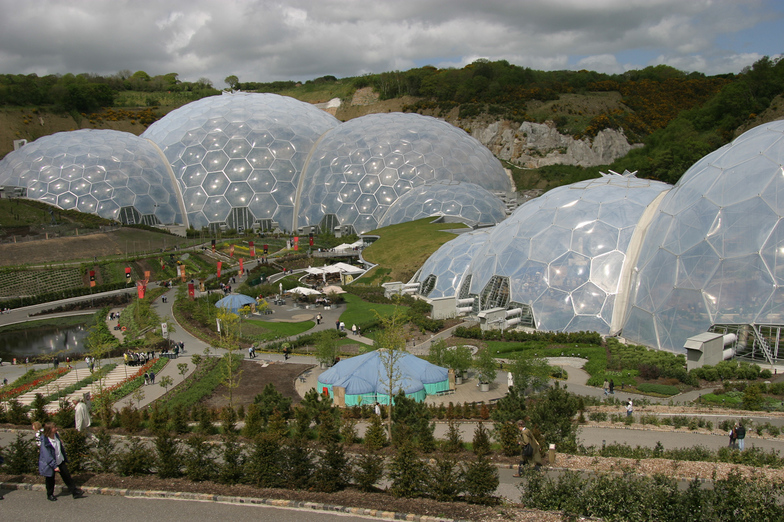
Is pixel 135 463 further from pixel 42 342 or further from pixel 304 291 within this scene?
pixel 304 291

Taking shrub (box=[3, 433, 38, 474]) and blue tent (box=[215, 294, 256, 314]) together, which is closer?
shrub (box=[3, 433, 38, 474])

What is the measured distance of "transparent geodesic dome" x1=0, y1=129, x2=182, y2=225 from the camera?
50500 mm

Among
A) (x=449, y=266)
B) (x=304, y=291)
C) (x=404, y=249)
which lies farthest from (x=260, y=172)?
(x=449, y=266)

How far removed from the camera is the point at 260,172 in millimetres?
55594

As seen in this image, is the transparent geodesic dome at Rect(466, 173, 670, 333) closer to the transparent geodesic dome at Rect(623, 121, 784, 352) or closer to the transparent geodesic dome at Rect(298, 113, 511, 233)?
the transparent geodesic dome at Rect(623, 121, 784, 352)

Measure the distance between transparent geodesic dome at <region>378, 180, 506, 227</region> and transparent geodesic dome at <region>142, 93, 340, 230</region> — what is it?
40.4 ft

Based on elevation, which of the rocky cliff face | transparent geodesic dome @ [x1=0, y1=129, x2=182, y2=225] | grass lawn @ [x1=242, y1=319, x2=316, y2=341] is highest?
the rocky cliff face

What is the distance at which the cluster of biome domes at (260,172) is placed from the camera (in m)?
51.0

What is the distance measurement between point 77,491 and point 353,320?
2108 cm

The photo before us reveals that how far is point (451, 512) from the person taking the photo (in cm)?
836

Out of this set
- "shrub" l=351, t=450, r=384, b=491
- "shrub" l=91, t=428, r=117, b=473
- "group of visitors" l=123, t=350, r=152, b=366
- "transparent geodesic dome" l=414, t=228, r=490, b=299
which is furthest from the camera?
"transparent geodesic dome" l=414, t=228, r=490, b=299

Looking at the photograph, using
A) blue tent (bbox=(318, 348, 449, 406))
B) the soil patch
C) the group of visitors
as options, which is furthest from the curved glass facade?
the group of visitors

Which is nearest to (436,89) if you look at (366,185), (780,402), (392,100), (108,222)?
(392,100)

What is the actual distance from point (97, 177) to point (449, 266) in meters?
37.1
